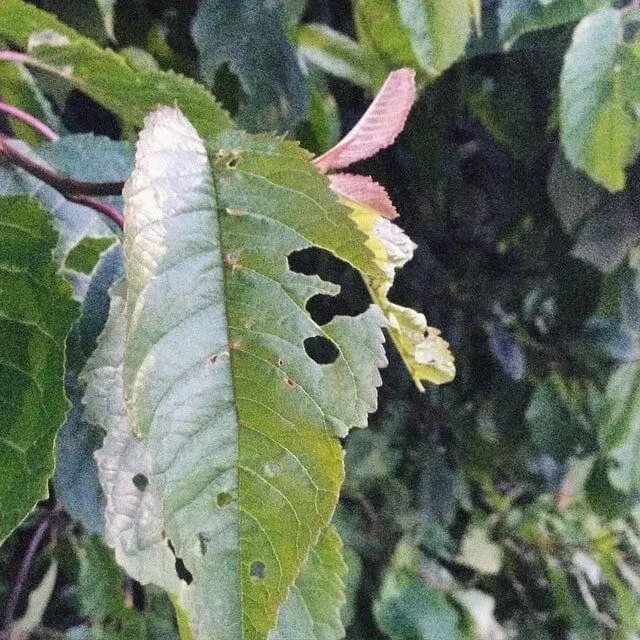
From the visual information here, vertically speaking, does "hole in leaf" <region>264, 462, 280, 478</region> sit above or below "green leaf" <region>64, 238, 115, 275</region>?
above

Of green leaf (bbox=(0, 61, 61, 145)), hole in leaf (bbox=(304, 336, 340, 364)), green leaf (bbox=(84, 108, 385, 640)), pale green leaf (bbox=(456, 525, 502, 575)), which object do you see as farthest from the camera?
pale green leaf (bbox=(456, 525, 502, 575))

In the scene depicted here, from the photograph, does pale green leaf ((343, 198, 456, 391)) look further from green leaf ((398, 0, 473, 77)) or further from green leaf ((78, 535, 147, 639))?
green leaf ((78, 535, 147, 639))

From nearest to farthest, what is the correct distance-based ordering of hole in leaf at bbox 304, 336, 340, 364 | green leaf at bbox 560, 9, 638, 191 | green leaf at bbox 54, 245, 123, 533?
green leaf at bbox 54, 245, 123, 533 → green leaf at bbox 560, 9, 638, 191 → hole in leaf at bbox 304, 336, 340, 364

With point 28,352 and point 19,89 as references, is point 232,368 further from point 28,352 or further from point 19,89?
point 19,89

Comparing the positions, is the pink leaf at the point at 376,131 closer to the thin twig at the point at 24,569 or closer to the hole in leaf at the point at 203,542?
the hole in leaf at the point at 203,542

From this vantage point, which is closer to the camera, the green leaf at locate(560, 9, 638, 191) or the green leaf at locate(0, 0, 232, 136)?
the green leaf at locate(0, 0, 232, 136)

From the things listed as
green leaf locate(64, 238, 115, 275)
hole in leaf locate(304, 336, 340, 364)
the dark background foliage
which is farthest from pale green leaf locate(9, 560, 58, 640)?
green leaf locate(64, 238, 115, 275)

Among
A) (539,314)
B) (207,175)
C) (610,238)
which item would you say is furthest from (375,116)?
(539,314)

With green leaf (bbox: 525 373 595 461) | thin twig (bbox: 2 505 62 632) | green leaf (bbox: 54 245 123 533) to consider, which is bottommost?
green leaf (bbox: 525 373 595 461)

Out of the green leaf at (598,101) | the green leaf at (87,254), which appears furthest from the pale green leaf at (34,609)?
the green leaf at (598,101)
